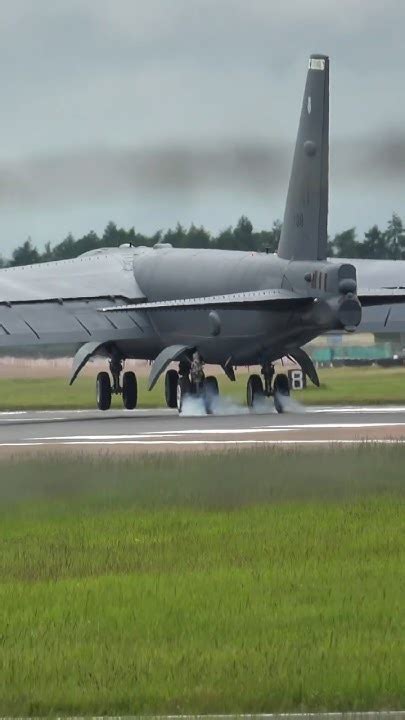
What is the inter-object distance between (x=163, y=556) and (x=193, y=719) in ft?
23.5

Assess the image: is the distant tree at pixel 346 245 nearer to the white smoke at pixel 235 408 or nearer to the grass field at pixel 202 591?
the white smoke at pixel 235 408

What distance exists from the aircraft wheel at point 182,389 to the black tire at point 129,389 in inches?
127

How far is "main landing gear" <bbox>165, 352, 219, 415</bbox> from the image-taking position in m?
55.6

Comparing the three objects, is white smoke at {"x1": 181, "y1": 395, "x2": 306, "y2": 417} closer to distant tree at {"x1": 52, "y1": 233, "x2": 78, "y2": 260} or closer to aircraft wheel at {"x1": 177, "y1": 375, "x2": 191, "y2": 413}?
aircraft wheel at {"x1": 177, "y1": 375, "x2": 191, "y2": 413}

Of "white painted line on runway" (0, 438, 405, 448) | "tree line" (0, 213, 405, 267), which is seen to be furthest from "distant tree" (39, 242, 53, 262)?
"white painted line on runway" (0, 438, 405, 448)

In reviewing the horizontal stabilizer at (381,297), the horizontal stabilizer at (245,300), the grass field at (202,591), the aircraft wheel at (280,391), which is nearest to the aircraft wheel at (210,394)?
the aircraft wheel at (280,391)

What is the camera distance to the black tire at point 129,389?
60094 mm

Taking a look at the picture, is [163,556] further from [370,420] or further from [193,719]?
[370,420]

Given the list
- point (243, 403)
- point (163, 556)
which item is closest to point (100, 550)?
point (163, 556)

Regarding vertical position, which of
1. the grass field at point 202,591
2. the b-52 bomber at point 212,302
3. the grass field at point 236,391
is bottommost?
the grass field at point 236,391

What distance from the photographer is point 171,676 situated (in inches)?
456

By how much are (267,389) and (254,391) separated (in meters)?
0.59

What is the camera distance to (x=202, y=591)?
14922mm

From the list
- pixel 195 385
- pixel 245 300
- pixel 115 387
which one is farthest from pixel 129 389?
pixel 245 300
